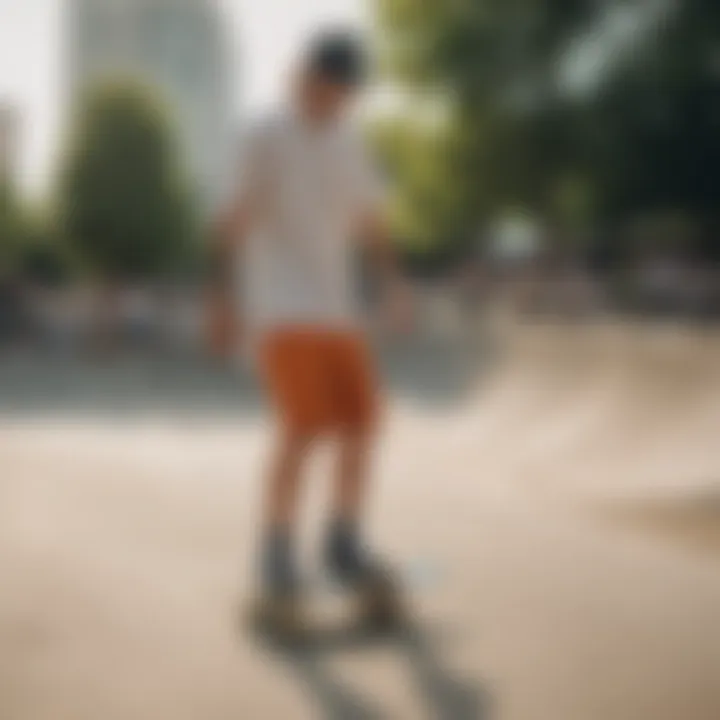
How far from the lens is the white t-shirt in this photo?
0.68 meters

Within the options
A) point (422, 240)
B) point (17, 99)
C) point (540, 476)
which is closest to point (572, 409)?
point (540, 476)

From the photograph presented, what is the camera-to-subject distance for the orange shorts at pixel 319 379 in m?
0.70

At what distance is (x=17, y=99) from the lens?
73cm

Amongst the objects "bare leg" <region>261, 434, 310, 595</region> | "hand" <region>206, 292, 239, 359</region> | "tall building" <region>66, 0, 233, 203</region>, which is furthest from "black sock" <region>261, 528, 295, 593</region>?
"tall building" <region>66, 0, 233, 203</region>

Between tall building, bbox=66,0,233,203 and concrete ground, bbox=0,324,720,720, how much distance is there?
140 millimetres

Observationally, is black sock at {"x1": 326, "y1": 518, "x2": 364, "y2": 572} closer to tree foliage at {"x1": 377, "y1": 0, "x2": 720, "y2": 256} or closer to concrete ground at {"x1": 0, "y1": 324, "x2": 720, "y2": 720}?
concrete ground at {"x1": 0, "y1": 324, "x2": 720, "y2": 720}

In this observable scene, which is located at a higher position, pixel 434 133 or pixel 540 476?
pixel 434 133

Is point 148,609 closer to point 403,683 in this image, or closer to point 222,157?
point 403,683

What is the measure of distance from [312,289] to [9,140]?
199 mm

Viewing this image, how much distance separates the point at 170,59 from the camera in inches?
28.2

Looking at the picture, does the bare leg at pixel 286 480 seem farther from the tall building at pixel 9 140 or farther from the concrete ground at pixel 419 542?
the tall building at pixel 9 140

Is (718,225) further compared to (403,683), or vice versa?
(718,225)

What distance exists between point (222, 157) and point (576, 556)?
340mm

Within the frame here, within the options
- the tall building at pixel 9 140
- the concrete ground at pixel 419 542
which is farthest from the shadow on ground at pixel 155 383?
the tall building at pixel 9 140
